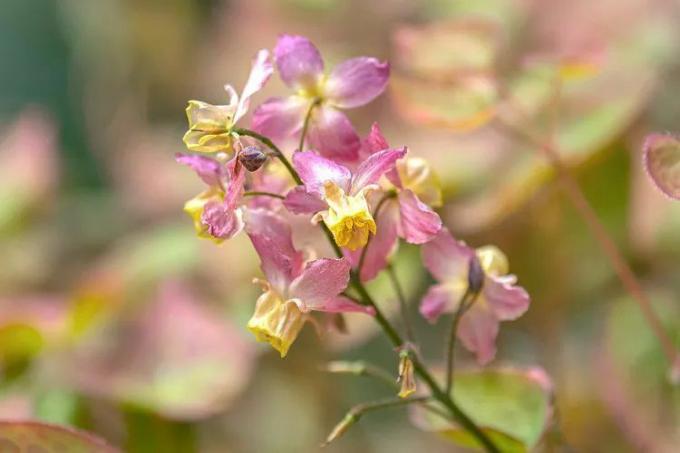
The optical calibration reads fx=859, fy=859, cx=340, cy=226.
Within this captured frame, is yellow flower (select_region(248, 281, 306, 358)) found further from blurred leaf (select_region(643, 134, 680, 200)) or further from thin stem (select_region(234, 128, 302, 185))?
blurred leaf (select_region(643, 134, 680, 200))

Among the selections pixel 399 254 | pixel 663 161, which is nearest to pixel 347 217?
pixel 663 161

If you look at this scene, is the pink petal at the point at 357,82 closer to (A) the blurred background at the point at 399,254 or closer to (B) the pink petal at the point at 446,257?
(B) the pink petal at the point at 446,257

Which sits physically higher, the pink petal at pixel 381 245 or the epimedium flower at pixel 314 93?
the epimedium flower at pixel 314 93

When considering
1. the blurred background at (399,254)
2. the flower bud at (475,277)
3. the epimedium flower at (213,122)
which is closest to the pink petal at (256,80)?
the epimedium flower at (213,122)

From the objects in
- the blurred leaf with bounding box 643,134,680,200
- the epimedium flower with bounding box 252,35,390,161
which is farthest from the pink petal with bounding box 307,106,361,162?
the blurred leaf with bounding box 643,134,680,200

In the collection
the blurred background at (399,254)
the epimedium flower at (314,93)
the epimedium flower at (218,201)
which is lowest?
the blurred background at (399,254)

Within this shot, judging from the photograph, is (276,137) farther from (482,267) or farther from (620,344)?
(620,344)

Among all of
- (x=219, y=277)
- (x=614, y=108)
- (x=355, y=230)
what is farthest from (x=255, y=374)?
(x=355, y=230)
